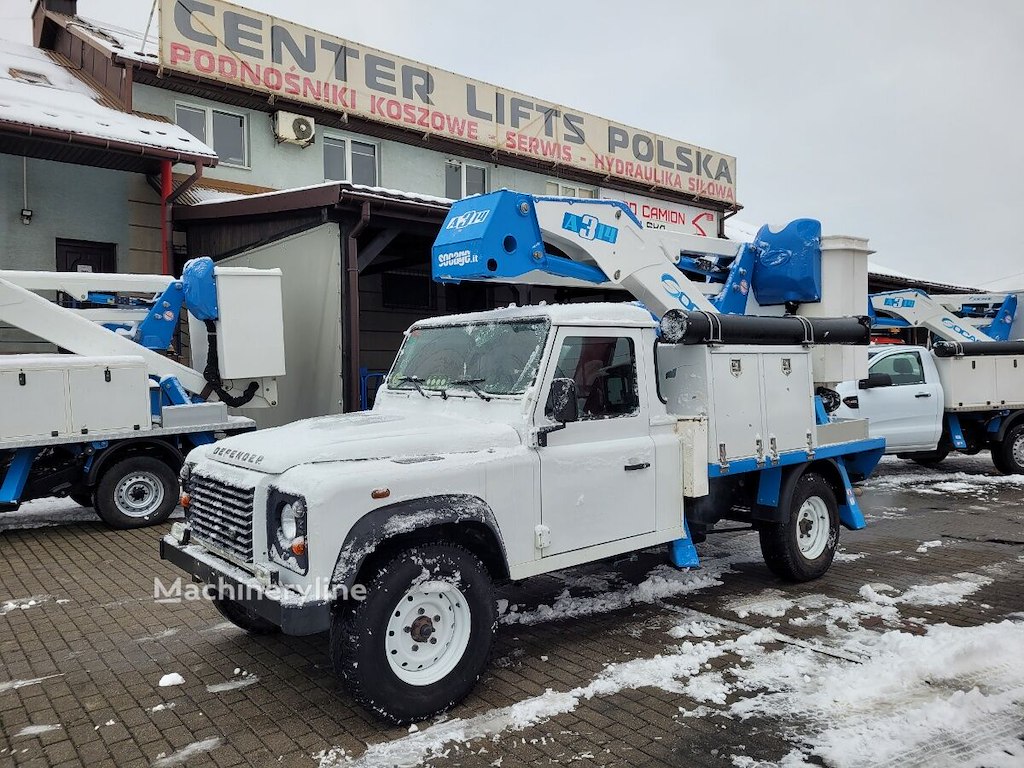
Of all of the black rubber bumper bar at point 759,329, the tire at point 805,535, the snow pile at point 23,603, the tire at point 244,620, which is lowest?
the snow pile at point 23,603

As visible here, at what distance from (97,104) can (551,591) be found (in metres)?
11.4

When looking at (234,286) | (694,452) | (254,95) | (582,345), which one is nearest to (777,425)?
(694,452)

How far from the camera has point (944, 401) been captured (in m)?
11.5

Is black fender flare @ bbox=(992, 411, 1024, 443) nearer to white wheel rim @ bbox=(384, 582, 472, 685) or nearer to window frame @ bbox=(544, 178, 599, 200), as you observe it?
window frame @ bbox=(544, 178, 599, 200)

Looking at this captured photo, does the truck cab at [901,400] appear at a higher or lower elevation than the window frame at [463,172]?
lower

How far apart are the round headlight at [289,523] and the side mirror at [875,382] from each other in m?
8.19

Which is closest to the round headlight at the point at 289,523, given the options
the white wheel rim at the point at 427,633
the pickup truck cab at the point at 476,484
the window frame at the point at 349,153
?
the pickup truck cab at the point at 476,484

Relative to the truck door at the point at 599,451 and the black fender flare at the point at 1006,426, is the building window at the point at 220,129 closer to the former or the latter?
the truck door at the point at 599,451

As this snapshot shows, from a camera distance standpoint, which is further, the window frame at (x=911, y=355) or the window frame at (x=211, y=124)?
the window frame at (x=211, y=124)

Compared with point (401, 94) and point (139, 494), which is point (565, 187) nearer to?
point (401, 94)

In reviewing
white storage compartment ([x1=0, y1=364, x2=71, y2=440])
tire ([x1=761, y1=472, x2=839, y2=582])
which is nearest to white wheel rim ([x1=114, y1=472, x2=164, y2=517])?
white storage compartment ([x1=0, y1=364, x2=71, y2=440])

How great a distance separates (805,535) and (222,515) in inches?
181

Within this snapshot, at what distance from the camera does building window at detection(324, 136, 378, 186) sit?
15.1m

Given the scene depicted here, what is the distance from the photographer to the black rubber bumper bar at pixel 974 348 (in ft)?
37.6
